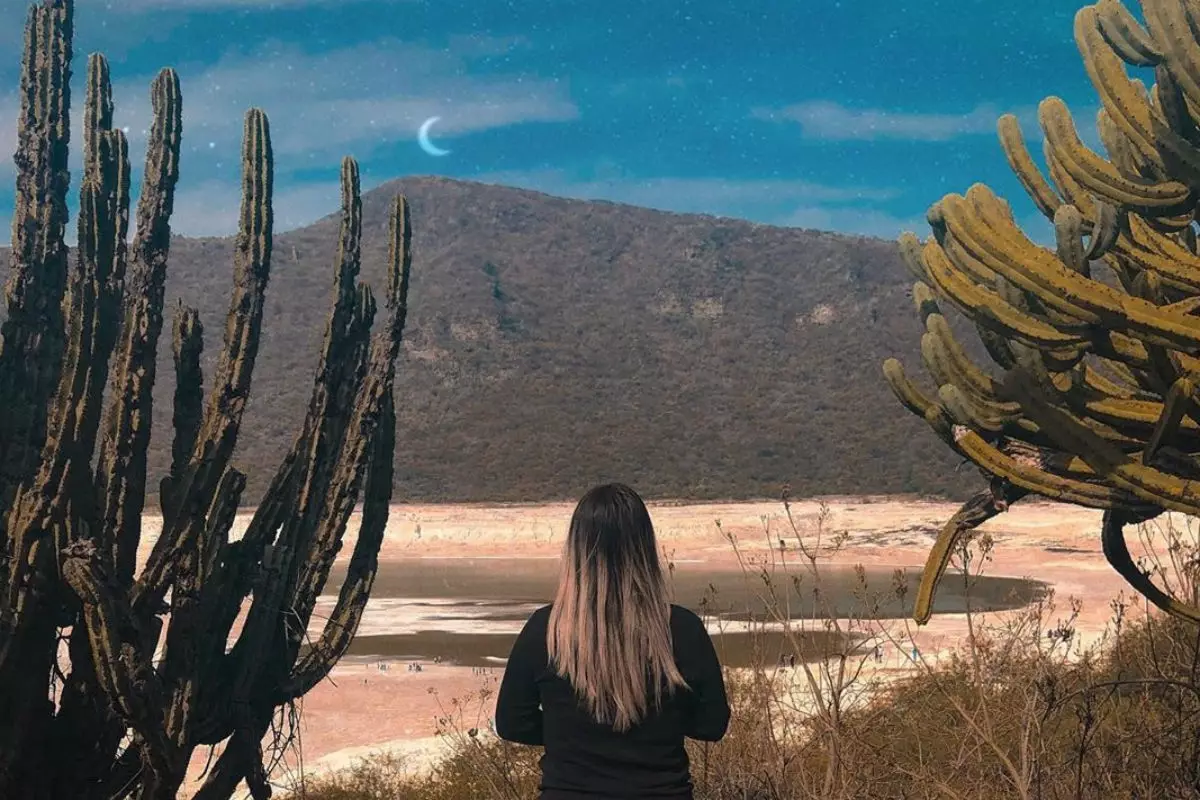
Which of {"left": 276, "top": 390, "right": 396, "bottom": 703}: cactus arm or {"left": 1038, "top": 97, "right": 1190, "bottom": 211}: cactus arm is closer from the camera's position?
{"left": 1038, "top": 97, "right": 1190, "bottom": 211}: cactus arm

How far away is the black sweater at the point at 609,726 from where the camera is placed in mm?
2340

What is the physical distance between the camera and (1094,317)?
159 inches

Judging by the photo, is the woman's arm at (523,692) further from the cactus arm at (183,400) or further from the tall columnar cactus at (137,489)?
the cactus arm at (183,400)

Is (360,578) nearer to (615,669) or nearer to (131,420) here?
(131,420)

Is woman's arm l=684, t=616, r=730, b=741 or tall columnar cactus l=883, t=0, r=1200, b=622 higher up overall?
tall columnar cactus l=883, t=0, r=1200, b=622

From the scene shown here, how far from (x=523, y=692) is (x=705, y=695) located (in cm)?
40

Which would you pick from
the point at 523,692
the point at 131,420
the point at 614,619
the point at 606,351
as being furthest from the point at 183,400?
the point at 606,351

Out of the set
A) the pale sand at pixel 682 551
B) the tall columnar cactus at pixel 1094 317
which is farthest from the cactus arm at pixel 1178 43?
the pale sand at pixel 682 551

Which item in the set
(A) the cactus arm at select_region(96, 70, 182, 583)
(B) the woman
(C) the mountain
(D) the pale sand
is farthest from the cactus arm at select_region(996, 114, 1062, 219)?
(C) the mountain

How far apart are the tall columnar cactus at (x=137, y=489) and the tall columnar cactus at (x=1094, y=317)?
12.8 feet

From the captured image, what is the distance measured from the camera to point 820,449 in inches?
2130

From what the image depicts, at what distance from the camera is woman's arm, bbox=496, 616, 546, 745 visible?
7.98 feet

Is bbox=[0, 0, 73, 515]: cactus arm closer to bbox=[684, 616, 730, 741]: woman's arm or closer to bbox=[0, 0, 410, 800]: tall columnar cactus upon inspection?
bbox=[0, 0, 410, 800]: tall columnar cactus

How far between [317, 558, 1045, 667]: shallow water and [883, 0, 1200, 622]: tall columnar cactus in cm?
778
